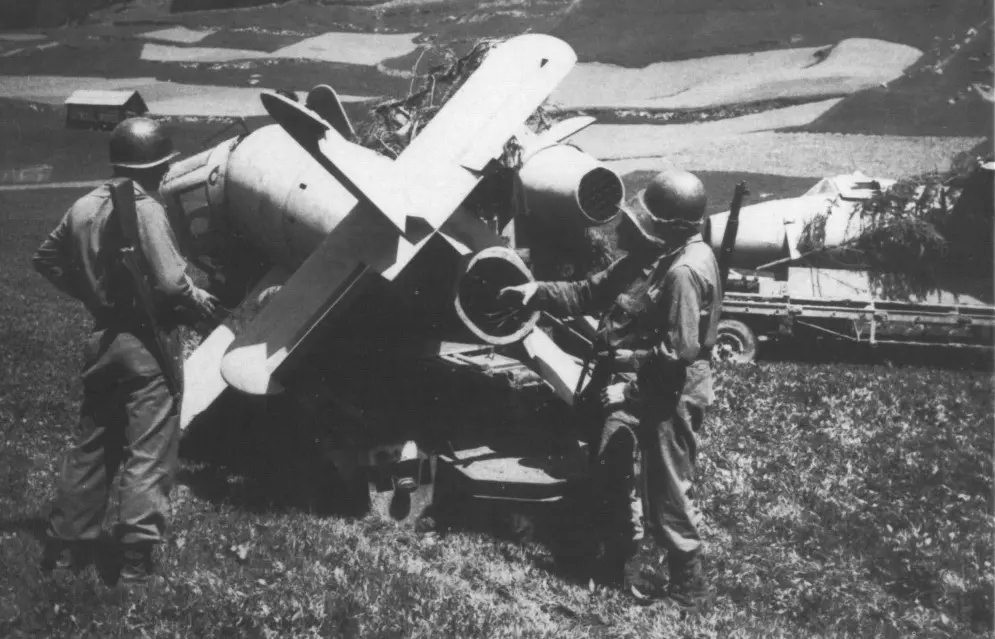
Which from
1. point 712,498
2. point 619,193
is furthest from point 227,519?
point 619,193

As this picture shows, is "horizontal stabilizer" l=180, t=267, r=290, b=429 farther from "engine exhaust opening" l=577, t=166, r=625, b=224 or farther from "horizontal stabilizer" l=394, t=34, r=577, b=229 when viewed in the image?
"engine exhaust opening" l=577, t=166, r=625, b=224

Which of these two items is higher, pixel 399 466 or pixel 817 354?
pixel 399 466

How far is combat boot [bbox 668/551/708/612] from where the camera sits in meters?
3.90

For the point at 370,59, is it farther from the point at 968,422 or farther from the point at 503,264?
the point at 968,422

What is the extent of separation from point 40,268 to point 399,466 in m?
2.26

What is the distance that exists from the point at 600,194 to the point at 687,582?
2.81 meters

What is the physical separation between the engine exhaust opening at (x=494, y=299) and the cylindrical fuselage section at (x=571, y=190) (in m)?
1.11

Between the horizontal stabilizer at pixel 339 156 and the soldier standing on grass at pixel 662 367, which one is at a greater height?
the horizontal stabilizer at pixel 339 156

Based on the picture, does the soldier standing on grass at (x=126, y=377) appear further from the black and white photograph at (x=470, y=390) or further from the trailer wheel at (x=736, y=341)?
the trailer wheel at (x=736, y=341)

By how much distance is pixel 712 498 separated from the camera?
197 inches

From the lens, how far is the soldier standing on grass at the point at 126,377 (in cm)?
359

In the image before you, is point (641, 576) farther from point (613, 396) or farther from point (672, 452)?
point (613, 396)

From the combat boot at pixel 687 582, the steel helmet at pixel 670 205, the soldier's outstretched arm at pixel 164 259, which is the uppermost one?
the steel helmet at pixel 670 205

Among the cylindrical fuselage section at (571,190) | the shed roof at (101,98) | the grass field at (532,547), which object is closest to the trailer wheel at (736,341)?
the grass field at (532,547)
